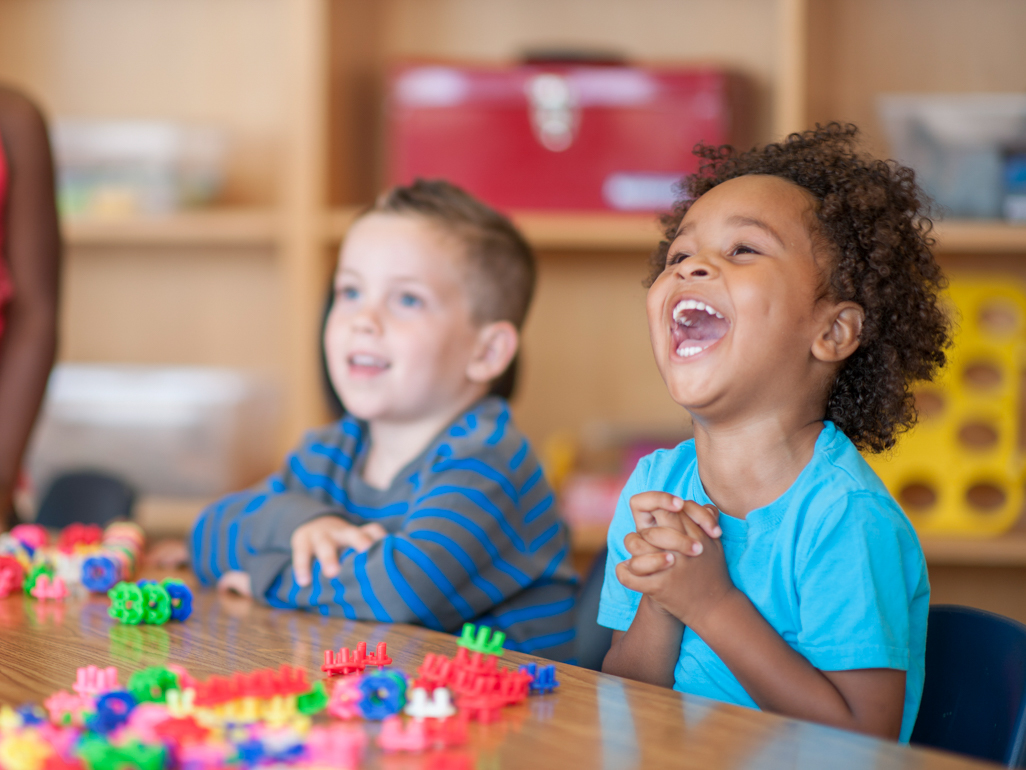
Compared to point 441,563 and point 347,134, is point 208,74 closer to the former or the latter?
point 347,134

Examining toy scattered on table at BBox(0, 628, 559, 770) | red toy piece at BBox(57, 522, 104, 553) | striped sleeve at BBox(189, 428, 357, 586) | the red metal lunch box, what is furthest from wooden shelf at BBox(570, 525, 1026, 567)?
toy scattered on table at BBox(0, 628, 559, 770)

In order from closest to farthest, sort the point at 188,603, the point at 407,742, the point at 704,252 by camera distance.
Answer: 1. the point at 407,742
2. the point at 704,252
3. the point at 188,603

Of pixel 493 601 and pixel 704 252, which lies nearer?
pixel 704 252

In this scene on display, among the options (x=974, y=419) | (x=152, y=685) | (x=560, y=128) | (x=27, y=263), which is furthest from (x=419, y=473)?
(x=974, y=419)

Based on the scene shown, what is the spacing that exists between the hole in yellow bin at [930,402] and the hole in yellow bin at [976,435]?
9 centimetres

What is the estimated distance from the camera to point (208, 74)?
235 centimetres

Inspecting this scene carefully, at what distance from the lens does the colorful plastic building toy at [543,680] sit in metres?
0.67

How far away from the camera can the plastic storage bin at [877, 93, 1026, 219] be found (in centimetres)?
179

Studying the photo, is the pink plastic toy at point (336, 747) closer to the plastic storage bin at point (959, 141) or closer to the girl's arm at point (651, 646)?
the girl's arm at point (651, 646)

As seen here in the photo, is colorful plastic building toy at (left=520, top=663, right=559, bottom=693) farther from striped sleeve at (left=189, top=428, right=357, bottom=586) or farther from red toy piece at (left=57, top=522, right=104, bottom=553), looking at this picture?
red toy piece at (left=57, top=522, right=104, bottom=553)

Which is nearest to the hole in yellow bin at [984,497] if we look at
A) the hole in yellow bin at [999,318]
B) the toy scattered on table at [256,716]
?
the hole in yellow bin at [999,318]

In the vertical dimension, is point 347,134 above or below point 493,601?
above

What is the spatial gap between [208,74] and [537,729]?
2.06 meters

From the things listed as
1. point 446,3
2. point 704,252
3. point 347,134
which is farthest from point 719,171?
point 446,3
